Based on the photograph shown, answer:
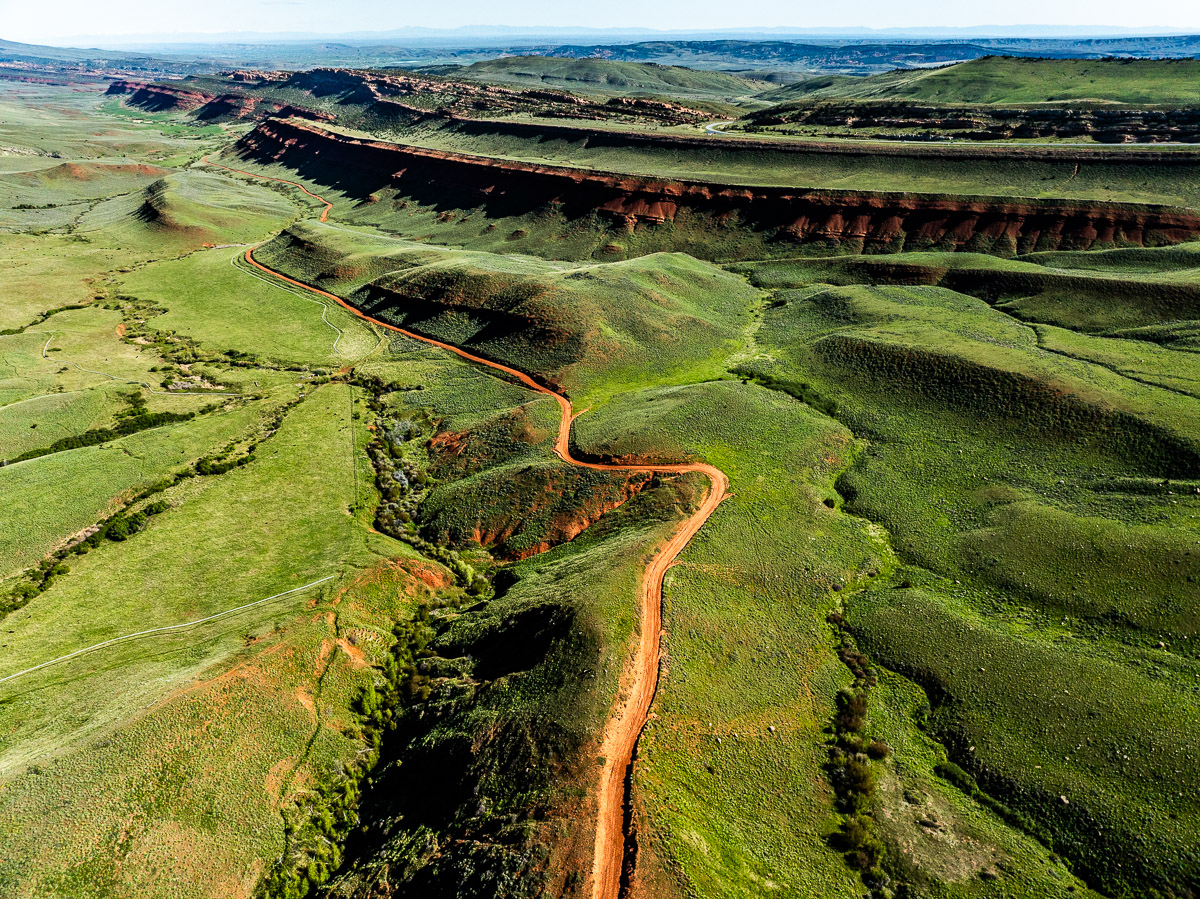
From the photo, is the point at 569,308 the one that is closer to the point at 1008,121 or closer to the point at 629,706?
the point at 629,706

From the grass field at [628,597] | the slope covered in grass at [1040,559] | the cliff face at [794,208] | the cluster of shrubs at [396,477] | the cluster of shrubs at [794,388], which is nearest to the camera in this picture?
the grass field at [628,597]

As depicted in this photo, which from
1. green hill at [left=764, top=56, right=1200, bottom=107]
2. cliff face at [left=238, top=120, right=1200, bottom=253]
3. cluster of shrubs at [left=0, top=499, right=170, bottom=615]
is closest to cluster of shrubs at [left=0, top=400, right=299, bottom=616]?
cluster of shrubs at [left=0, top=499, right=170, bottom=615]

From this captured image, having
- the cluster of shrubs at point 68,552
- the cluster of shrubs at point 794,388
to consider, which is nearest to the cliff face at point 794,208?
the cluster of shrubs at point 794,388

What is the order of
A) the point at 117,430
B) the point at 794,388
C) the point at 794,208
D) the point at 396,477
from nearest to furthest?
1. the point at 396,477
2. the point at 117,430
3. the point at 794,388
4. the point at 794,208

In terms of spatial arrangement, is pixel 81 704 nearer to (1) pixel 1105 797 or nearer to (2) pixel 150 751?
(2) pixel 150 751

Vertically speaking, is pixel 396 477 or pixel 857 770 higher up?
pixel 857 770

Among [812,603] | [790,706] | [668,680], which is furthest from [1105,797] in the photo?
[668,680]

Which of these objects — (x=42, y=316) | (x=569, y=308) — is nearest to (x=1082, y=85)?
(x=569, y=308)

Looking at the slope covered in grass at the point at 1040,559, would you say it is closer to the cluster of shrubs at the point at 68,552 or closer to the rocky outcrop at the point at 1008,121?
the cluster of shrubs at the point at 68,552
